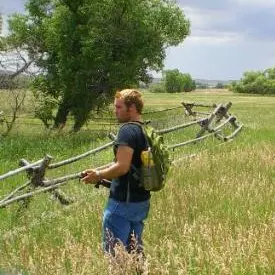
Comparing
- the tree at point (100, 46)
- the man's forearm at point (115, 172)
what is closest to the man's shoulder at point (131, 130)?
the man's forearm at point (115, 172)

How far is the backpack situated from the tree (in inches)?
939

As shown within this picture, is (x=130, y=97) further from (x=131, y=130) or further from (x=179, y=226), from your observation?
(x=179, y=226)

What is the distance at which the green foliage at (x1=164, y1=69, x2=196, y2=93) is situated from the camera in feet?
598

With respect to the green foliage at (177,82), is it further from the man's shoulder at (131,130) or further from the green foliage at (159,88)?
the man's shoulder at (131,130)

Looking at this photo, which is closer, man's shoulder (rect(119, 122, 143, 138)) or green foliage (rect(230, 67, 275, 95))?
man's shoulder (rect(119, 122, 143, 138))

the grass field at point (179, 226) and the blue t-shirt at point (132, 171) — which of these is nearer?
the grass field at point (179, 226)

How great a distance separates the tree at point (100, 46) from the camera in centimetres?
2914

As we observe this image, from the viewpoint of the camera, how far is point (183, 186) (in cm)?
894

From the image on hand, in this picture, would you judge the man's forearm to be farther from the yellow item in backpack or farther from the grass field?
the grass field

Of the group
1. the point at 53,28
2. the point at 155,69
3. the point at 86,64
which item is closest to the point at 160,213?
the point at 86,64

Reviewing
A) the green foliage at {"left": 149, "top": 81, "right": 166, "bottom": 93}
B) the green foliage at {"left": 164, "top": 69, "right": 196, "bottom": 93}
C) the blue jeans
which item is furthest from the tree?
the green foliage at {"left": 164, "top": 69, "right": 196, "bottom": 93}

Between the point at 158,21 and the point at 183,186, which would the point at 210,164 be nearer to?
the point at 183,186

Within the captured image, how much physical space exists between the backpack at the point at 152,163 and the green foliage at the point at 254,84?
134 m

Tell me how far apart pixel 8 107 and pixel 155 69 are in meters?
10.4
